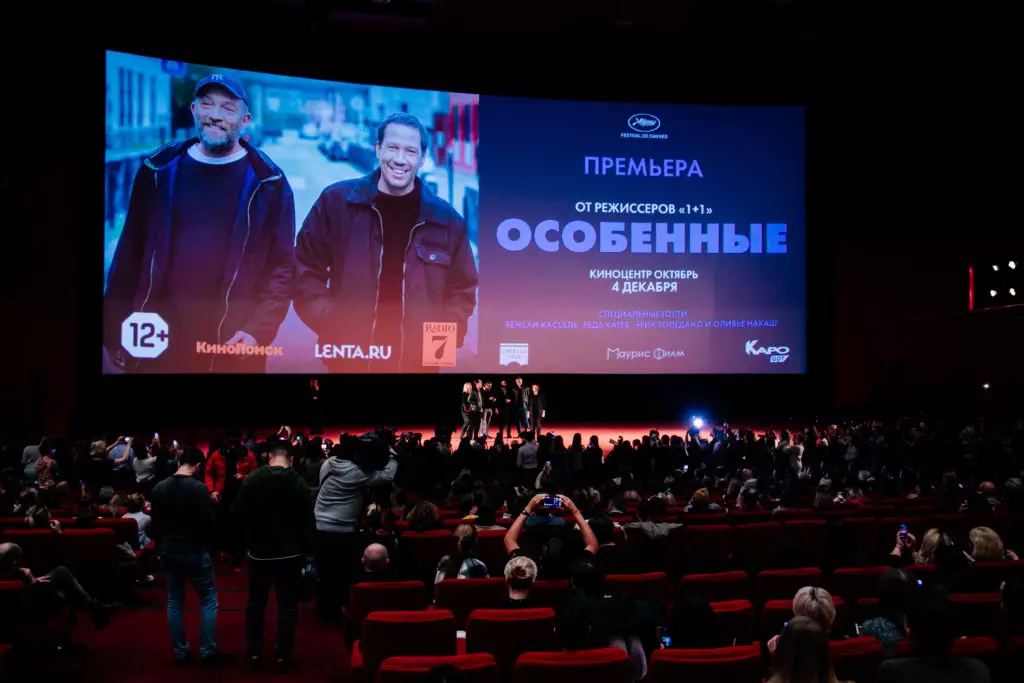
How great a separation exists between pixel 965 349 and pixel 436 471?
14.4 metres

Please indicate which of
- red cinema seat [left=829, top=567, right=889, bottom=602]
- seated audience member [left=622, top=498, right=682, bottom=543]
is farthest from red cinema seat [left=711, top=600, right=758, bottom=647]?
seated audience member [left=622, top=498, right=682, bottom=543]

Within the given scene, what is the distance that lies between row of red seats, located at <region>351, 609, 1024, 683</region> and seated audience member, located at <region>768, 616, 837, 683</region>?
1.49ft

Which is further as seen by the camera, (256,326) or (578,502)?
(256,326)

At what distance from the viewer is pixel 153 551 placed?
669 cm

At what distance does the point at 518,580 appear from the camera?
165 inches

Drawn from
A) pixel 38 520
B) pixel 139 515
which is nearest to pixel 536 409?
pixel 139 515

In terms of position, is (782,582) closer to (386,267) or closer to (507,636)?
(507,636)

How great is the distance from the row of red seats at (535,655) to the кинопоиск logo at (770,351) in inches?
580

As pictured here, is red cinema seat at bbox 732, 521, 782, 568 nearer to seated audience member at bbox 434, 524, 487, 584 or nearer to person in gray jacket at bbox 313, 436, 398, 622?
seated audience member at bbox 434, 524, 487, 584

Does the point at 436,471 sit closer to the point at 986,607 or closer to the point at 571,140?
the point at 986,607

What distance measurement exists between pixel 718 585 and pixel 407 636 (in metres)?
1.96

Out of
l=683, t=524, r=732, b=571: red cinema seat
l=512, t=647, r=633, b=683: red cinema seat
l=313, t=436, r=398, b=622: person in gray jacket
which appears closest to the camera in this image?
l=512, t=647, r=633, b=683: red cinema seat

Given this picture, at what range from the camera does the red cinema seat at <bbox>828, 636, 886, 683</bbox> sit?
3385 millimetres

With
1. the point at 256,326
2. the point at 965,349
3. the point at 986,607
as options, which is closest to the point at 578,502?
the point at 986,607
